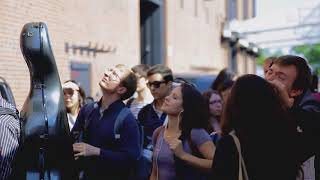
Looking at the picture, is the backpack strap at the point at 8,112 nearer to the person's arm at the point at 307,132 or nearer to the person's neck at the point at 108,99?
the person's neck at the point at 108,99

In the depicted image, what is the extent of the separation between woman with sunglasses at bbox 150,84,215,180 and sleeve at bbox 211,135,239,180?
0.95m

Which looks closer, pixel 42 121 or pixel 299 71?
pixel 42 121

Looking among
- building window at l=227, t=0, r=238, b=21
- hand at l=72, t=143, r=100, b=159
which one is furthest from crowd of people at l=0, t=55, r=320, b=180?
building window at l=227, t=0, r=238, b=21

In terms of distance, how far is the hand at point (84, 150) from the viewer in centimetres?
340

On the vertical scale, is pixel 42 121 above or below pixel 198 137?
above

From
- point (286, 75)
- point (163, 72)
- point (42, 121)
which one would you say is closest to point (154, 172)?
point (286, 75)

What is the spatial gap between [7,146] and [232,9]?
88.3 feet

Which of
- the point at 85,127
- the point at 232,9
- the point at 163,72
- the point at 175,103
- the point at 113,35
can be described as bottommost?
the point at 85,127

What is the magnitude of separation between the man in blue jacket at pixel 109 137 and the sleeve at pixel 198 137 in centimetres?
41

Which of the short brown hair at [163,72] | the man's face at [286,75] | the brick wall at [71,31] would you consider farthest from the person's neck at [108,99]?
the brick wall at [71,31]

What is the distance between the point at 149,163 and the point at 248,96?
1.74 meters

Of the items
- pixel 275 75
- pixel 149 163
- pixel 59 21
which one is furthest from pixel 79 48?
pixel 275 75

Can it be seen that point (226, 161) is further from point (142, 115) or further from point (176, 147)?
point (142, 115)

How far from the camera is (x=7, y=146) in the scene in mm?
2506
